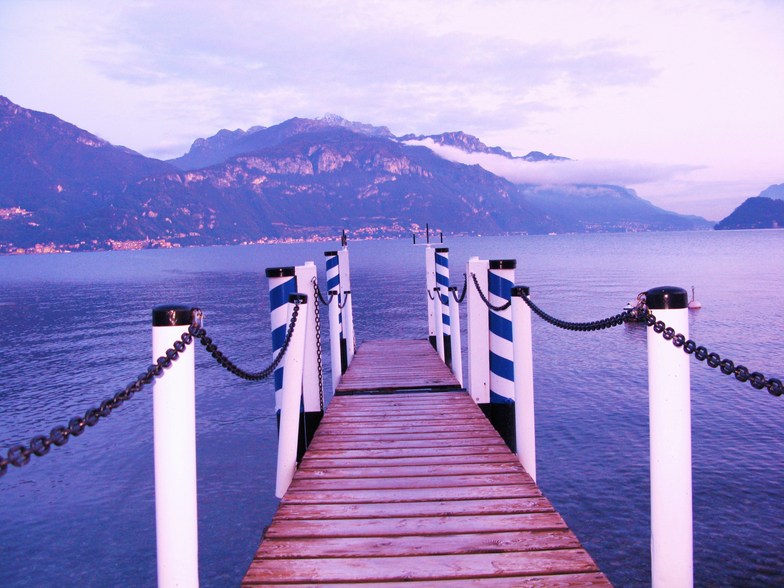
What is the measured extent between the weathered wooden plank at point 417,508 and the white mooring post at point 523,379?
1.26 meters

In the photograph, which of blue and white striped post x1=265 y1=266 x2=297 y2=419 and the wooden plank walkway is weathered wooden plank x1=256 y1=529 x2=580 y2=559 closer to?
blue and white striped post x1=265 y1=266 x2=297 y2=419

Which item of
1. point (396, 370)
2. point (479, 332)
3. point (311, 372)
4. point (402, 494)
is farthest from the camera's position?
point (396, 370)

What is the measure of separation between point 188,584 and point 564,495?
9.86 meters

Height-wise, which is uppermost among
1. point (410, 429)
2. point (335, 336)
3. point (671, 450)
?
point (671, 450)

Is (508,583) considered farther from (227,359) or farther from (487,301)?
(487,301)

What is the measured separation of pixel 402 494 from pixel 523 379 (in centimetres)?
168

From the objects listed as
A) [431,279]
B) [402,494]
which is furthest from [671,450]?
[431,279]

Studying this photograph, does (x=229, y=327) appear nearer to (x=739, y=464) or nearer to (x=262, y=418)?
(x=262, y=418)

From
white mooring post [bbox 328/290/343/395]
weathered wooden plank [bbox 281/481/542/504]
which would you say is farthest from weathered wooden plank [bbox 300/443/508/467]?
white mooring post [bbox 328/290/343/395]

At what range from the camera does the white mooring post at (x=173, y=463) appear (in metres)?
2.70

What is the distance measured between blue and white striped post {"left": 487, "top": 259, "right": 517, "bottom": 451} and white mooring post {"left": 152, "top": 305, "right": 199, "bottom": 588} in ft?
15.4

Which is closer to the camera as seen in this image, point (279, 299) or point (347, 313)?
point (279, 299)

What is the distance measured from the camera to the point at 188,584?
8.91ft

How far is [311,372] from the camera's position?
702 centimetres
